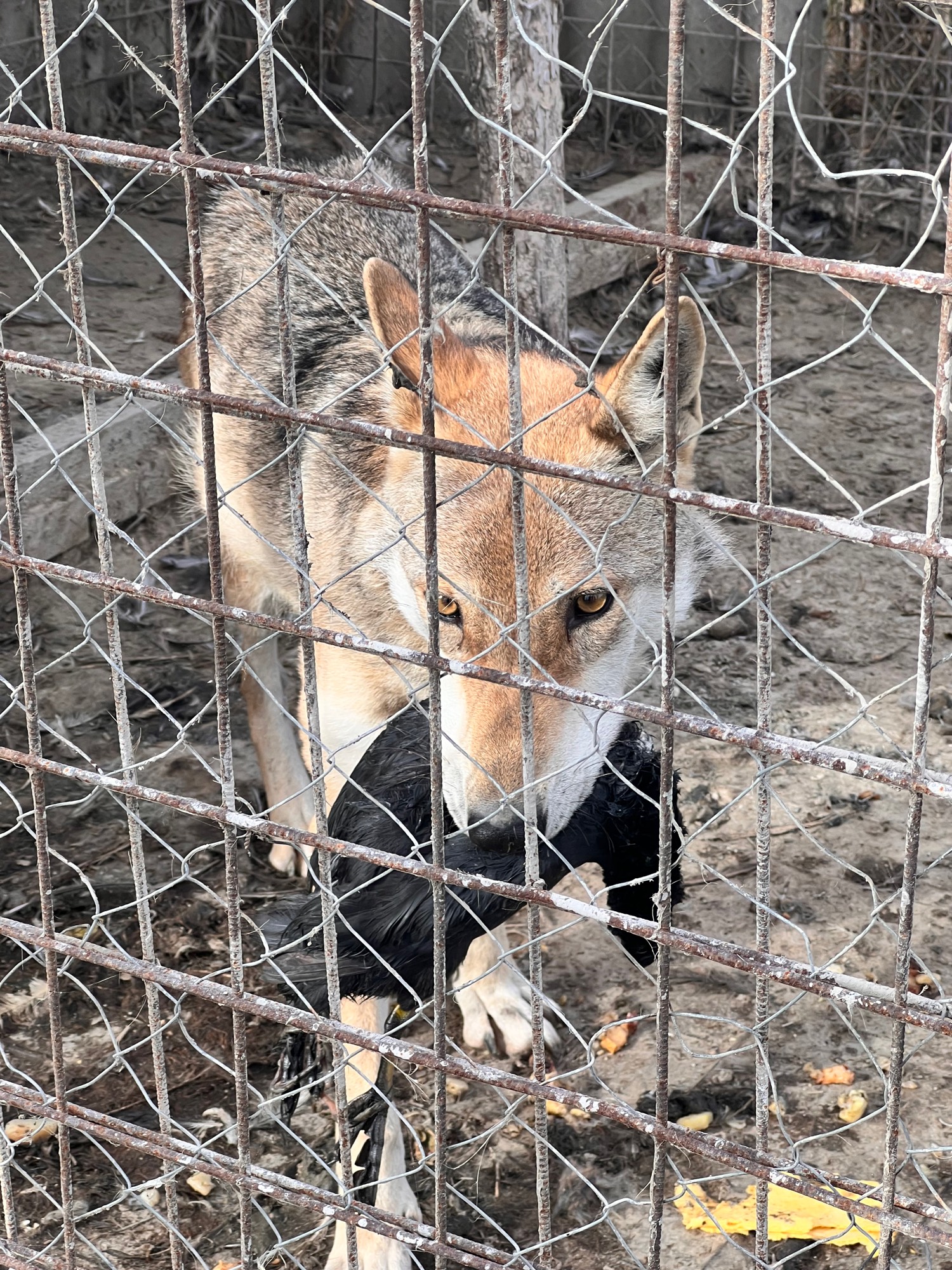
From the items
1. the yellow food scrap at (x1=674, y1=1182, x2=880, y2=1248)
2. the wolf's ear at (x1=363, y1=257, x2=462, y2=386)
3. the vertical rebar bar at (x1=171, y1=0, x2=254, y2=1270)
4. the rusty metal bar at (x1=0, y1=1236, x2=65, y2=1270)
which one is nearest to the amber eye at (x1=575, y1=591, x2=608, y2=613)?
the wolf's ear at (x1=363, y1=257, x2=462, y2=386)

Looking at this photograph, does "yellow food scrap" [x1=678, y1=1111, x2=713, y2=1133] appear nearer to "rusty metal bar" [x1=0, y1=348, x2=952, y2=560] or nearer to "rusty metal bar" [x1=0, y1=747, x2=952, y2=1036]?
"rusty metal bar" [x1=0, y1=747, x2=952, y2=1036]

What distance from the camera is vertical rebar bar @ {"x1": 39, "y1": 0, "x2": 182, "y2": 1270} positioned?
227 centimetres

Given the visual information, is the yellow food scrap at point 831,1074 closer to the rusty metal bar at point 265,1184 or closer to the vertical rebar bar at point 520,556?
the vertical rebar bar at point 520,556

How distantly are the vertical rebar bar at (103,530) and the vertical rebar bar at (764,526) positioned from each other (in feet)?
3.73

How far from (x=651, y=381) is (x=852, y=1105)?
2.01 meters

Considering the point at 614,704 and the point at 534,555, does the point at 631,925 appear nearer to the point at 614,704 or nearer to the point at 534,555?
the point at 614,704

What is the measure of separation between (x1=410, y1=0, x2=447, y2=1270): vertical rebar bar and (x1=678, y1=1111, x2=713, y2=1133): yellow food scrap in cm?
111

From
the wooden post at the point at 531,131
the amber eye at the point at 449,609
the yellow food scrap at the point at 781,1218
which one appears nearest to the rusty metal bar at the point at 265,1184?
the yellow food scrap at the point at 781,1218

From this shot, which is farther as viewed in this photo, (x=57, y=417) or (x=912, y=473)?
(x=912, y=473)

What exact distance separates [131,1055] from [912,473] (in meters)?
4.81

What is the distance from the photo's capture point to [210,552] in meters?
2.30

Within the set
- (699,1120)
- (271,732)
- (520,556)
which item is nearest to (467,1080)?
(520,556)

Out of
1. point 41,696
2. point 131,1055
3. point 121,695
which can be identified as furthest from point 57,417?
point 121,695

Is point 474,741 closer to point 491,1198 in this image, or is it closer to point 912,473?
point 491,1198
